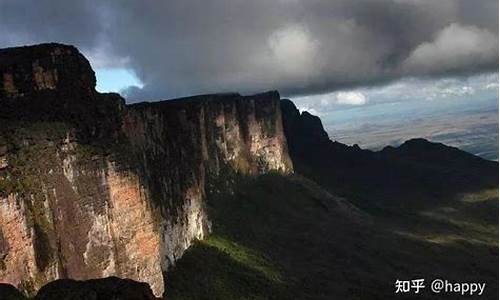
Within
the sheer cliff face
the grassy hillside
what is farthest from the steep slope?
the sheer cliff face

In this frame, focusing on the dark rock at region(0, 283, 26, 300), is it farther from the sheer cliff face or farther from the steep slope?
the steep slope

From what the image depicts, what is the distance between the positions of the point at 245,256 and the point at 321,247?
72.7ft

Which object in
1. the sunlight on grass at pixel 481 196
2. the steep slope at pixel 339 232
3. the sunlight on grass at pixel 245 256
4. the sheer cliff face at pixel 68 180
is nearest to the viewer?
the sheer cliff face at pixel 68 180

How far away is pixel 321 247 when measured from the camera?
11744 cm

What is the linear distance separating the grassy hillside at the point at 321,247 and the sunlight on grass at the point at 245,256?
0.24m

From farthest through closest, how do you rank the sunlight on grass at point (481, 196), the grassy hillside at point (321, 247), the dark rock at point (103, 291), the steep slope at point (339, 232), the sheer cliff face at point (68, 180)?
the sunlight on grass at point (481, 196)
the steep slope at point (339, 232)
the grassy hillside at point (321, 247)
the sheer cliff face at point (68, 180)
the dark rock at point (103, 291)

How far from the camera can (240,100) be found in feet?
471

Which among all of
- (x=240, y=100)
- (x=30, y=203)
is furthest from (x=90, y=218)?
(x=240, y=100)

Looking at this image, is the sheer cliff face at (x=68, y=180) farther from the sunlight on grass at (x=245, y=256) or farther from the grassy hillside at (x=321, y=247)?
the sunlight on grass at (x=245, y=256)

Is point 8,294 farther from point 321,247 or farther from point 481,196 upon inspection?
point 481,196

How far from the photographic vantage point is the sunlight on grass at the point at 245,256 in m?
95.1

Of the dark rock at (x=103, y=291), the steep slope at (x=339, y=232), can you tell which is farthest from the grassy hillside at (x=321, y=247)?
the dark rock at (x=103, y=291)

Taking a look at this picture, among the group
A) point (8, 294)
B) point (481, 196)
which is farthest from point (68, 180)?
point (481, 196)

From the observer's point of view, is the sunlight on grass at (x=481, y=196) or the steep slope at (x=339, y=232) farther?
the sunlight on grass at (x=481, y=196)
